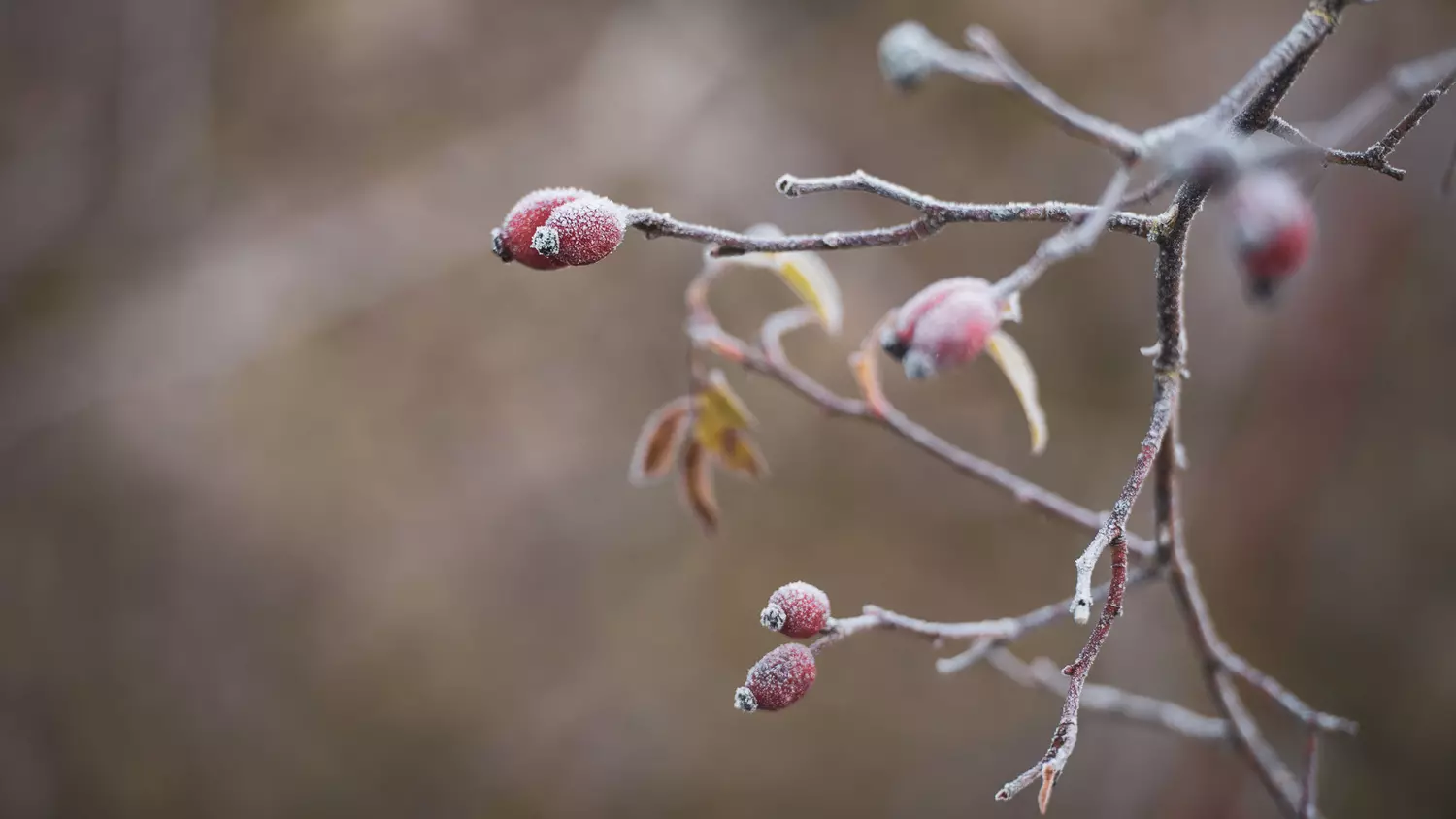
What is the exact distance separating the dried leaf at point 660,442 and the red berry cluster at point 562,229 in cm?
25

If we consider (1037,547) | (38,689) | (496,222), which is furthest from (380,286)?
(1037,547)

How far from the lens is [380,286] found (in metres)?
1.29

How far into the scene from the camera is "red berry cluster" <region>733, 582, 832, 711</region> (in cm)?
40

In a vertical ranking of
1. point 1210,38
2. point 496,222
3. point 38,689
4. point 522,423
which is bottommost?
point 38,689

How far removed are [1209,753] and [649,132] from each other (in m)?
1.21

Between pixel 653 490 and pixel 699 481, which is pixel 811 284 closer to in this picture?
pixel 699 481

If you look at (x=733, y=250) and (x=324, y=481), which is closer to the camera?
(x=733, y=250)

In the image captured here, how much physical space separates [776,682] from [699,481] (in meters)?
0.25

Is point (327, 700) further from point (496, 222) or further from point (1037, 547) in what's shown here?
point (1037, 547)

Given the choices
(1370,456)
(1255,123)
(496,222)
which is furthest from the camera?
(496,222)

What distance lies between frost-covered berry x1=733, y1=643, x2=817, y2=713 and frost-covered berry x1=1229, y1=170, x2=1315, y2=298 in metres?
0.25

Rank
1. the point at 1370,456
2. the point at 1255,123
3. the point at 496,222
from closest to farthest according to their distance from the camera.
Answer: the point at 1255,123
the point at 1370,456
the point at 496,222

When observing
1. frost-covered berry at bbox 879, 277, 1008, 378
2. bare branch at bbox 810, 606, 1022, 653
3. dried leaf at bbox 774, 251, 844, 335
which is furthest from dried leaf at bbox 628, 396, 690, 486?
frost-covered berry at bbox 879, 277, 1008, 378

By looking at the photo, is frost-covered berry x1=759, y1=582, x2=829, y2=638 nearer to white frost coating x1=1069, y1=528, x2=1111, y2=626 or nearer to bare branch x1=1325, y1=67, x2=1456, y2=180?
white frost coating x1=1069, y1=528, x2=1111, y2=626
